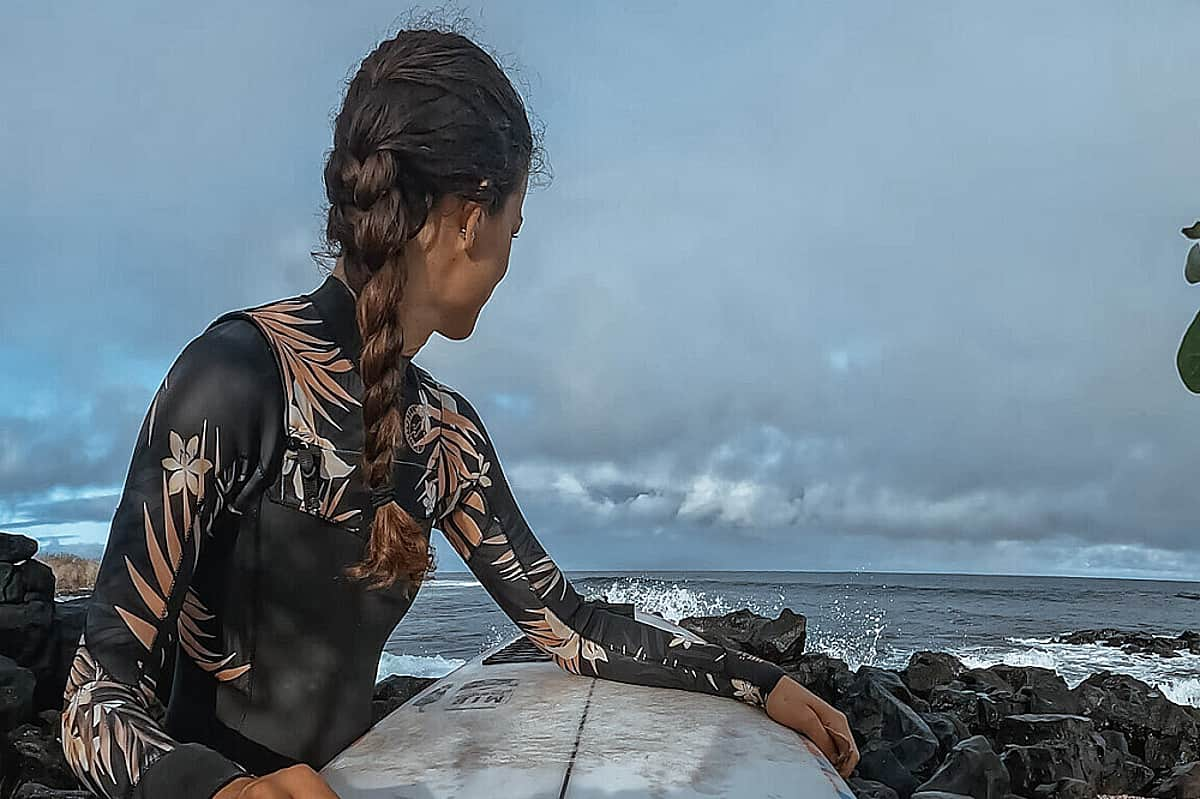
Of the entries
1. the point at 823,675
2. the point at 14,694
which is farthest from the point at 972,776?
the point at 14,694

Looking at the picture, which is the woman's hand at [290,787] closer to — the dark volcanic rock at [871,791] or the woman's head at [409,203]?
the woman's head at [409,203]

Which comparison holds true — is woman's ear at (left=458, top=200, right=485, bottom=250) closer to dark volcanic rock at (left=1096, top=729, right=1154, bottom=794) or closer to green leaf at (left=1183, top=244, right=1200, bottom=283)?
green leaf at (left=1183, top=244, right=1200, bottom=283)

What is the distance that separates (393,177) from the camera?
1.54 meters

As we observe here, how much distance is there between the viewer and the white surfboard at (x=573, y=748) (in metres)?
1.46

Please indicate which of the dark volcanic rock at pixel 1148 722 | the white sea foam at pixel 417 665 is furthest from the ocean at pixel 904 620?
the dark volcanic rock at pixel 1148 722

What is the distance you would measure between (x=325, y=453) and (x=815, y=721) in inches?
41.9

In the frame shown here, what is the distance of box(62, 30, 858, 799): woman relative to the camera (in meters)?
1.34

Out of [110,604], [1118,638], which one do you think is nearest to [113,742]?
[110,604]

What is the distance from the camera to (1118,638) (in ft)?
57.4

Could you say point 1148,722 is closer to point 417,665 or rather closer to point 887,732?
point 887,732

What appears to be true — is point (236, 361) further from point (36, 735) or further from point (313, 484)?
point (36, 735)

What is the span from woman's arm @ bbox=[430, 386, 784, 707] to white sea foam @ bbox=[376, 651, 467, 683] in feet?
24.3

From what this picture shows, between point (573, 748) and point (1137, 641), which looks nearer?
point (573, 748)

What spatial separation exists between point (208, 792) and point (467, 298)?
84cm
